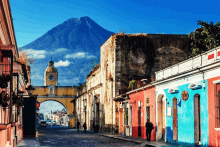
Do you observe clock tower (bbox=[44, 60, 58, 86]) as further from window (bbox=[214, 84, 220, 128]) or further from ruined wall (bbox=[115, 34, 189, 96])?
window (bbox=[214, 84, 220, 128])

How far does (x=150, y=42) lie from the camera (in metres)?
35.1

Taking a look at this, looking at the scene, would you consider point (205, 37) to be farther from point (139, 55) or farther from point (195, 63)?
point (195, 63)

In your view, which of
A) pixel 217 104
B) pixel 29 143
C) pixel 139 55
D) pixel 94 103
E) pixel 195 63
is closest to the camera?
pixel 217 104

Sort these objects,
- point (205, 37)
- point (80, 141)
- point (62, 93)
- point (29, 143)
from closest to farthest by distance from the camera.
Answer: point (29, 143) < point (80, 141) < point (205, 37) < point (62, 93)

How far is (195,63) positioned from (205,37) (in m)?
15.9

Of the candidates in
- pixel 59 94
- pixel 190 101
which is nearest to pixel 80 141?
pixel 190 101

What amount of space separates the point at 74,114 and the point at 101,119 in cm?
3146

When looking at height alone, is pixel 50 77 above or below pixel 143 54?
above

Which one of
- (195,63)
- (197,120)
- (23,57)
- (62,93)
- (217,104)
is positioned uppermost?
(23,57)

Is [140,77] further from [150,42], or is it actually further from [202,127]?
[202,127]

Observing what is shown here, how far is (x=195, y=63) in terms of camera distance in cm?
1788

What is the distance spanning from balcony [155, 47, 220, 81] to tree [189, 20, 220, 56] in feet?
33.9

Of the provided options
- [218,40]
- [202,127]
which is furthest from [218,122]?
[218,40]

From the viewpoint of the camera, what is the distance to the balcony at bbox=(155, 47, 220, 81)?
52.2 ft
